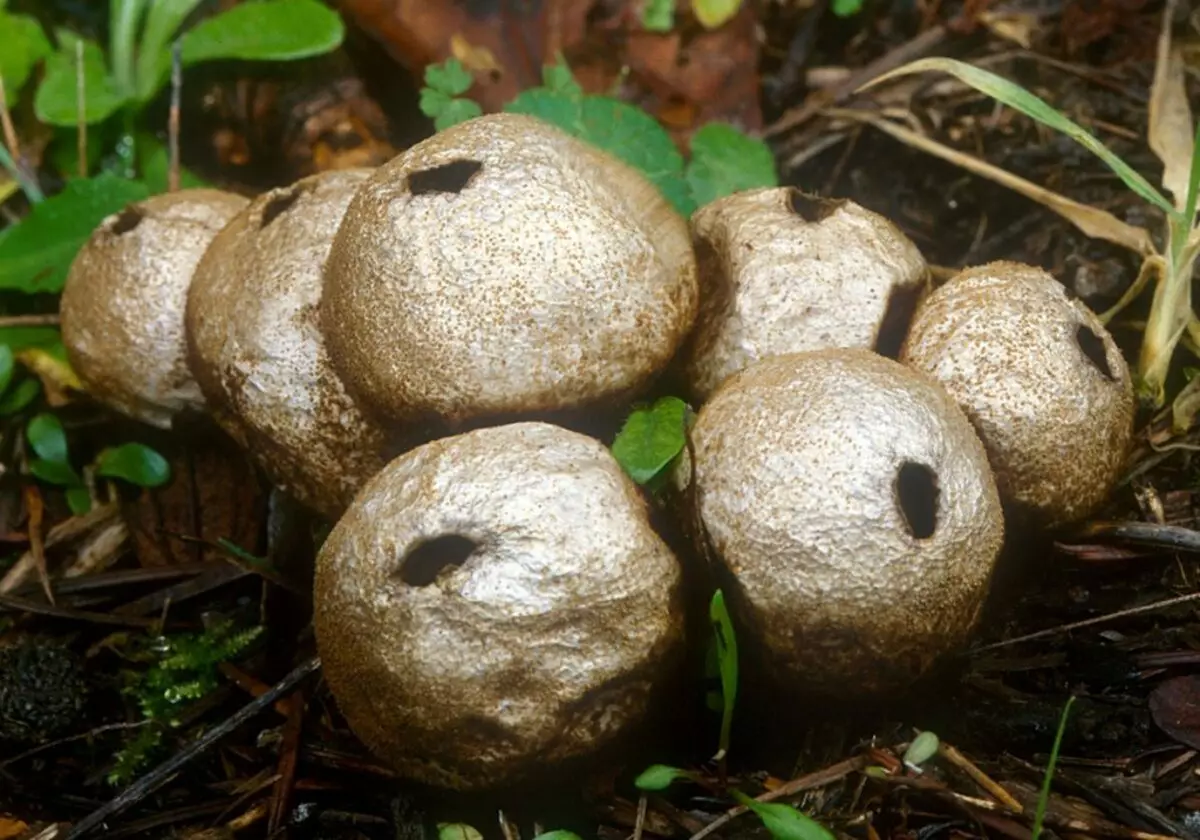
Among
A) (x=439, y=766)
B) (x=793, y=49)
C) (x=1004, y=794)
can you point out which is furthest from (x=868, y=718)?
(x=793, y=49)

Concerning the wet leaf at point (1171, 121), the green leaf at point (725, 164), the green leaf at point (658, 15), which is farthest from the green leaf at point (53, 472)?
the wet leaf at point (1171, 121)

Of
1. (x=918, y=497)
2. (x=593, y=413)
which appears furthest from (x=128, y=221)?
(x=918, y=497)

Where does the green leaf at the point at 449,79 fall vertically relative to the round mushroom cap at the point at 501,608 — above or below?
above

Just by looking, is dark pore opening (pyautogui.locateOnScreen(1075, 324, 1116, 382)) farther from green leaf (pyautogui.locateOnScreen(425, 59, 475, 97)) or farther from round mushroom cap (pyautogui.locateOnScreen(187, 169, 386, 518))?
green leaf (pyautogui.locateOnScreen(425, 59, 475, 97))

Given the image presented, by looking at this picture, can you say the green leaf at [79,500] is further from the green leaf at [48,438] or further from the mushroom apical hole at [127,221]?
the mushroom apical hole at [127,221]

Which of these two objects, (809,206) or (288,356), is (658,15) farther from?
(288,356)

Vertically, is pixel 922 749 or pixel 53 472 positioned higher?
pixel 922 749
